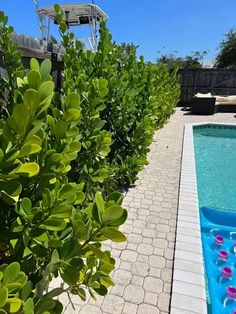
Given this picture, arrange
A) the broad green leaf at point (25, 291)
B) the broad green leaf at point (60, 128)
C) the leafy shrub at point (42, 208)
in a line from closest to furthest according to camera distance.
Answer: the leafy shrub at point (42, 208) < the broad green leaf at point (25, 291) < the broad green leaf at point (60, 128)

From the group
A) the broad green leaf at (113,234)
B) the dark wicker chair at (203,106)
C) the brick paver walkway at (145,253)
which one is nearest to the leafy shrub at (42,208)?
the broad green leaf at (113,234)

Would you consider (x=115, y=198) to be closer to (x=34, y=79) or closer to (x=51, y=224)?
(x=51, y=224)

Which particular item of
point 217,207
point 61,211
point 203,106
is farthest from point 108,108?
point 203,106

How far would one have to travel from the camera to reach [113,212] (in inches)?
42.6

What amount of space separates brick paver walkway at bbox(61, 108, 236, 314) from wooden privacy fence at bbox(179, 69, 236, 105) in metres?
16.2

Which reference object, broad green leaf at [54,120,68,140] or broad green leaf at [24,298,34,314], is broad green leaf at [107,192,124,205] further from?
broad green leaf at [24,298,34,314]

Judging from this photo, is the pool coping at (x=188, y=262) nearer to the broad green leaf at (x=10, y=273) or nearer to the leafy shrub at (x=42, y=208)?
the leafy shrub at (x=42, y=208)

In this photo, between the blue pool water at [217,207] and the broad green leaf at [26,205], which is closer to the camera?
the broad green leaf at [26,205]

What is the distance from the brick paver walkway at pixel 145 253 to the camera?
2.61m

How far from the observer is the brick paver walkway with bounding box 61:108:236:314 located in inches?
103

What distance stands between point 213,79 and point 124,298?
68.6 feet

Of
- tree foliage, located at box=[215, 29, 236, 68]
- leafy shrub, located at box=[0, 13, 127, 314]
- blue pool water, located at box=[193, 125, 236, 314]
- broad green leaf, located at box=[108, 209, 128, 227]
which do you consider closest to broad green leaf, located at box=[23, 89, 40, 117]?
leafy shrub, located at box=[0, 13, 127, 314]

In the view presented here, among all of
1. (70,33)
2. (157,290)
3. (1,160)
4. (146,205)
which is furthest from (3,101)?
(146,205)

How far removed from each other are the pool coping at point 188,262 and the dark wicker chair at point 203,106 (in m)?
12.2
